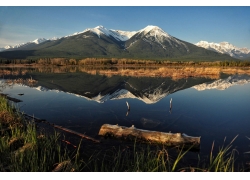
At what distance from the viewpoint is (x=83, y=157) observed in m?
8.44

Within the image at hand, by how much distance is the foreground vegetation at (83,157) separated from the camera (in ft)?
20.6

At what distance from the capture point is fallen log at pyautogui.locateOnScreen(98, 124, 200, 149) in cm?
920

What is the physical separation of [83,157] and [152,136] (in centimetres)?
315

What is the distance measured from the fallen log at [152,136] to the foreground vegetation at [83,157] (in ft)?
1.38

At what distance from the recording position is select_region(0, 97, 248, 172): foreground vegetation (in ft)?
20.6

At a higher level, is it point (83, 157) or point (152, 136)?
point (152, 136)

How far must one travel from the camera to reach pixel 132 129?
33.6ft

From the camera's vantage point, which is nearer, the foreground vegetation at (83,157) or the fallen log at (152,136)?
the foreground vegetation at (83,157)

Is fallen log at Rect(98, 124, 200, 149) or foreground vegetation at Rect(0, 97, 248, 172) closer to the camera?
foreground vegetation at Rect(0, 97, 248, 172)

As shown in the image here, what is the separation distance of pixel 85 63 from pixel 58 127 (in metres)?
102

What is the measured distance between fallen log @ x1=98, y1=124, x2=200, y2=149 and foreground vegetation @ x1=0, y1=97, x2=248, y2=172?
42 centimetres

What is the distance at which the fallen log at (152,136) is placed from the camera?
9.20 m
